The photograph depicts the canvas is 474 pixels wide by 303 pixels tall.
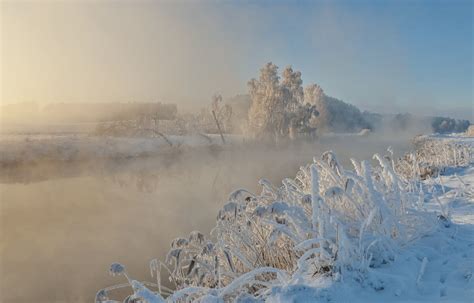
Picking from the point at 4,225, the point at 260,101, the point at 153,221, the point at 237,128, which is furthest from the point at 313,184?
the point at 237,128

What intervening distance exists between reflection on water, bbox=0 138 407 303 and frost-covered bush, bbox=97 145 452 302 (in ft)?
11.4

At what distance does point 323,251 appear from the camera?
2670mm

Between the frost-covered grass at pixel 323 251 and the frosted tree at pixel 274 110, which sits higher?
the frosted tree at pixel 274 110

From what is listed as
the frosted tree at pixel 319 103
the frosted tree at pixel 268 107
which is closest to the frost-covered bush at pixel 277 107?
the frosted tree at pixel 268 107

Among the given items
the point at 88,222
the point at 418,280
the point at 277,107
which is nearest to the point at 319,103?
the point at 277,107

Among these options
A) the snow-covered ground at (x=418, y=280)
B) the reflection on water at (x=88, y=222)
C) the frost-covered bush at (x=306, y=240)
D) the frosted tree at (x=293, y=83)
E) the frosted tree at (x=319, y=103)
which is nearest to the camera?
the snow-covered ground at (x=418, y=280)

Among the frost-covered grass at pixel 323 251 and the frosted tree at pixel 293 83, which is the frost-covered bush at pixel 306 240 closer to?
the frost-covered grass at pixel 323 251

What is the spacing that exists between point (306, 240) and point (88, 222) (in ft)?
30.4

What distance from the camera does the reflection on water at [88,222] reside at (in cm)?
674

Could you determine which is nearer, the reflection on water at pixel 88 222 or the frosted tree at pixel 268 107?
the reflection on water at pixel 88 222

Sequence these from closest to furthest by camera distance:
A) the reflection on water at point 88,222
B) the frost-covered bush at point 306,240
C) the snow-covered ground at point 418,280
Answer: the snow-covered ground at point 418,280 < the frost-covered bush at point 306,240 < the reflection on water at point 88,222

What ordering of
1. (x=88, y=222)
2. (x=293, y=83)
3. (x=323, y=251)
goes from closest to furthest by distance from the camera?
(x=323, y=251), (x=88, y=222), (x=293, y=83)

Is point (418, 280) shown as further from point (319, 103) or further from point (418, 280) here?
point (319, 103)

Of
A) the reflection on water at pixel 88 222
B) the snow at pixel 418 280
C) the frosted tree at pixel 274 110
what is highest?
the frosted tree at pixel 274 110
